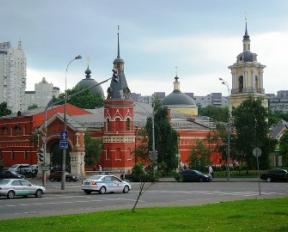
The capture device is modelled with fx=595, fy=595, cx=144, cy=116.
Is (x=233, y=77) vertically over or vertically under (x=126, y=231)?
over

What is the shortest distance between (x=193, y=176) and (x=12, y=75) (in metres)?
137

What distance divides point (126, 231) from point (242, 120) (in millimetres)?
51870

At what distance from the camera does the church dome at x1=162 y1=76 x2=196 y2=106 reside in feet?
368

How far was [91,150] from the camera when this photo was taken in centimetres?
7362

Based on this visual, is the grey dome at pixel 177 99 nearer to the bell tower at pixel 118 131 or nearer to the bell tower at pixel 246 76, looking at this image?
the bell tower at pixel 246 76

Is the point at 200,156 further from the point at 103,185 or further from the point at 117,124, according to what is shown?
the point at 103,185

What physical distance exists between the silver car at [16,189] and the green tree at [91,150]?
37.9 meters

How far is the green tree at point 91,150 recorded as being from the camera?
73.8 metres

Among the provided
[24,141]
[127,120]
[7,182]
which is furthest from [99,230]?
[24,141]

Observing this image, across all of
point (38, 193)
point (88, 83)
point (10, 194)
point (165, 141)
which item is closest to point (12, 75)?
point (88, 83)

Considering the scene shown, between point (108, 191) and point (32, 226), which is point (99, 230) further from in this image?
point (108, 191)

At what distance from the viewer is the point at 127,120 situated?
76500 millimetres

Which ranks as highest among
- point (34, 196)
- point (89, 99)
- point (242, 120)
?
point (89, 99)

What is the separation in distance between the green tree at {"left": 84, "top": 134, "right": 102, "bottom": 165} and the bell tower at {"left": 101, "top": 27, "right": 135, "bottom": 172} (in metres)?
2.21
